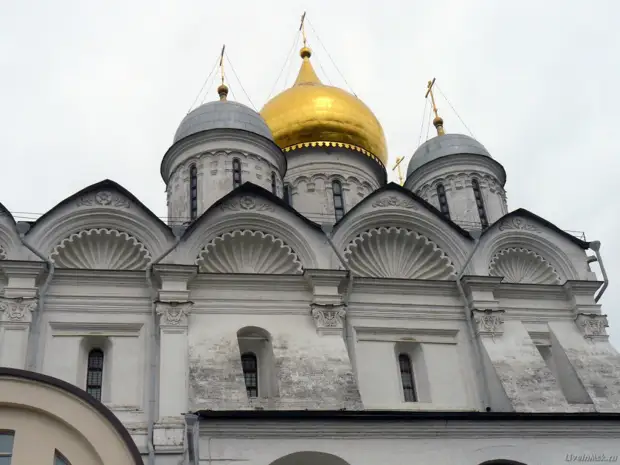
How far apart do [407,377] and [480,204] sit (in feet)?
18.9

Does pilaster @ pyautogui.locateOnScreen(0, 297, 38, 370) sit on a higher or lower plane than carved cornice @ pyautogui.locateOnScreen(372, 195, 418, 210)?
lower

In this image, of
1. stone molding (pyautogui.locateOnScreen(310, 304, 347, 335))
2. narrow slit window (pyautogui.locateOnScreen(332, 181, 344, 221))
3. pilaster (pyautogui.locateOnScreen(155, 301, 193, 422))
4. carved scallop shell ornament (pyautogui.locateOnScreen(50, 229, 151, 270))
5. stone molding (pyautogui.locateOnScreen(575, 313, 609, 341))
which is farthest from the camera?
narrow slit window (pyautogui.locateOnScreen(332, 181, 344, 221))

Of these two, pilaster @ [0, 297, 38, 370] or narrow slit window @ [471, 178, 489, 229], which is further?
narrow slit window @ [471, 178, 489, 229]

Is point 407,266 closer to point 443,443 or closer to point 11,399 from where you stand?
point 443,443

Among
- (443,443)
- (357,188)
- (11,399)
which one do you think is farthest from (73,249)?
(357,188)

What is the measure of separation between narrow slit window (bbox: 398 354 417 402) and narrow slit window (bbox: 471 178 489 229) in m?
4.76

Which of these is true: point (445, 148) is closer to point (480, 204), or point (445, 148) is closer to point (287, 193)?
point (480, 204)

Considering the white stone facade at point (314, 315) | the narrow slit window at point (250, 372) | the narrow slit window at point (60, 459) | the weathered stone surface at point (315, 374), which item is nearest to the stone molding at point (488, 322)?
the white stone facade at point (314, 315)

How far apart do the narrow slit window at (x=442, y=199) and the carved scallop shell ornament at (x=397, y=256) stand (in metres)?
3.65

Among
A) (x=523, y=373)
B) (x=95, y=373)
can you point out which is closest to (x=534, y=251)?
(x=523, y=373)

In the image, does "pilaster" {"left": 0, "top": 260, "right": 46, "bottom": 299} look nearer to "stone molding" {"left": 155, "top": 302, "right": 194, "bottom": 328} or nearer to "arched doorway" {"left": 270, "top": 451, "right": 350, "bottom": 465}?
"stone molding" {"left": 155, "top": 302, "right": 194, "bottom": 328}

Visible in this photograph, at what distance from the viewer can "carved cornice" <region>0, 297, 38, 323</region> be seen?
1178 centimetres

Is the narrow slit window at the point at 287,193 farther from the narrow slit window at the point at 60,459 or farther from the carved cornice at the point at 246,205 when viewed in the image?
the narrow slit window at the point at 60,459

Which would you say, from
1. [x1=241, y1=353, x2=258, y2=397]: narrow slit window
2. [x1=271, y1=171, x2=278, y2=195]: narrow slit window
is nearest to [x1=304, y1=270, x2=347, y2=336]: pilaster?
[x1=241, y1=353, x2=258, y2=397]: narrow slit window
